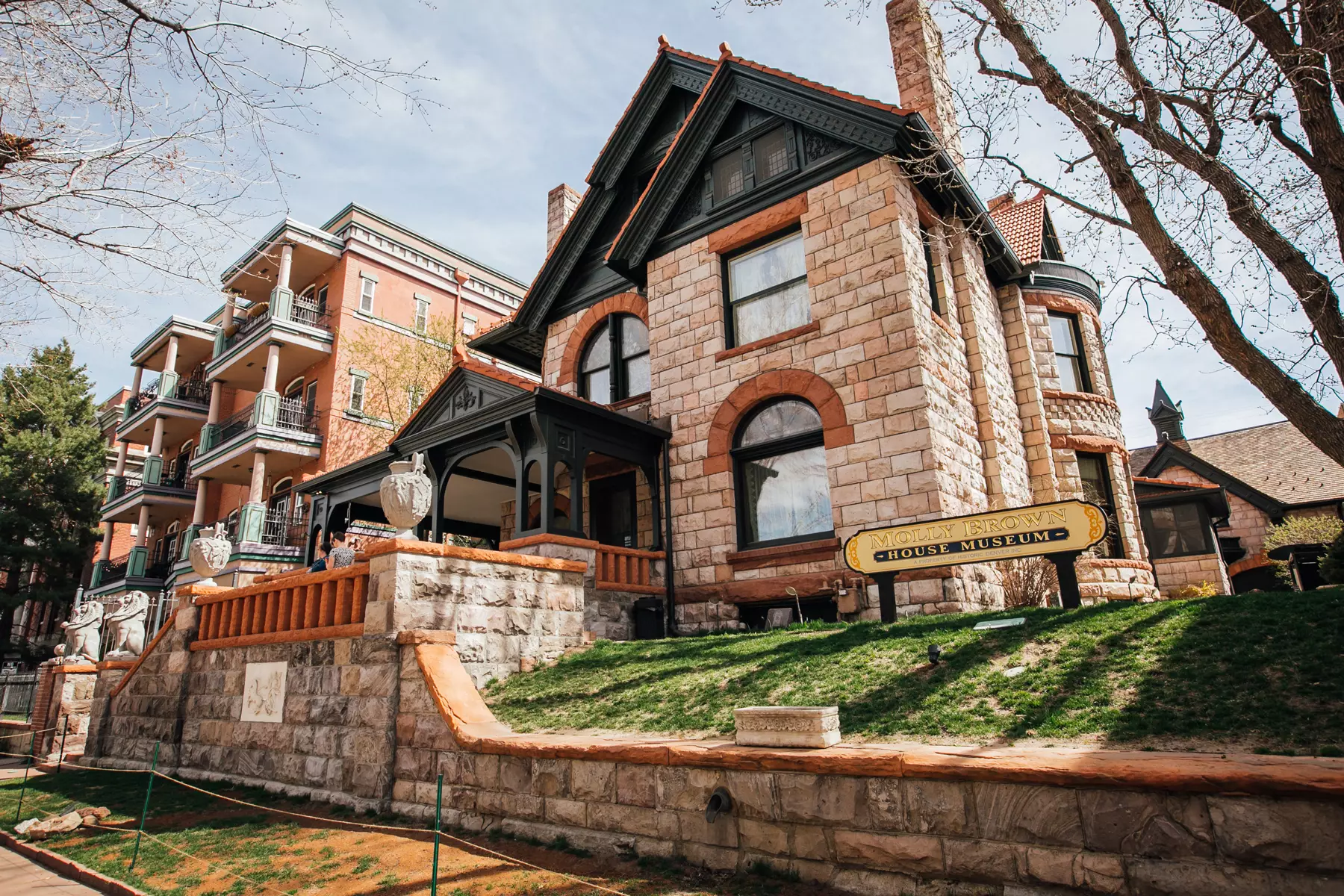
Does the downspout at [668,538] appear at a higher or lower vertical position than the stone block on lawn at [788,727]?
higher

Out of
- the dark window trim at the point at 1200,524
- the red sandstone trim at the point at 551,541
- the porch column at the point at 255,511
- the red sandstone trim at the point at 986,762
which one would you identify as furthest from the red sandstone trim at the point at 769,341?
the porch column at the point at 255,511

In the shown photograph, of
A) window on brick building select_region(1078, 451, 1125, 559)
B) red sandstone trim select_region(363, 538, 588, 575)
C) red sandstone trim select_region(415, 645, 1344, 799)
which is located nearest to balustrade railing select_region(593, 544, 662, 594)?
red sandstone trim select_region(363, 538, 588, 575)

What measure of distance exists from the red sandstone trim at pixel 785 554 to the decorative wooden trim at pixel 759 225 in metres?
5.56

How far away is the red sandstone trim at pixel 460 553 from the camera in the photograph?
816 centimetres

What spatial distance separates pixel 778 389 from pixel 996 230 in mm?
5295

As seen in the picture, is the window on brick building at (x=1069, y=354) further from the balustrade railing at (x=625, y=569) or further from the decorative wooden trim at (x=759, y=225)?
the balustrade railing at (x=625, y=569)

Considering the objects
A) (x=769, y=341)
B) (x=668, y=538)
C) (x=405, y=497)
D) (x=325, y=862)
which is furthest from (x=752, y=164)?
(x=325, y=862)

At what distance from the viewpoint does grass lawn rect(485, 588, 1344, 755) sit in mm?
4707

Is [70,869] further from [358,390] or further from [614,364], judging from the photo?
[358,390]

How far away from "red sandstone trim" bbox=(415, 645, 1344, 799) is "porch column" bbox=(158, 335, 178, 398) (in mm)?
31163

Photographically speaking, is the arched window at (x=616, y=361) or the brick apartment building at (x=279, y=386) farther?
the brick apartment building at (x=279, y=386)

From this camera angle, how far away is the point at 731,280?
13852mm

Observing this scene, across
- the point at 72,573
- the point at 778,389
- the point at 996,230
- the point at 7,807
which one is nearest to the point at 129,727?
the point at 7,807

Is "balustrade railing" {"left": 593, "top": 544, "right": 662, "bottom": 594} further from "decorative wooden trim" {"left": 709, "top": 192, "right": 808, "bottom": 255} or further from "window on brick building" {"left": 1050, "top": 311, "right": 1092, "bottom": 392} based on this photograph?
"window on brick building" {"left": 1050, "top": 311, "right": 1092, "bottom": 392}
